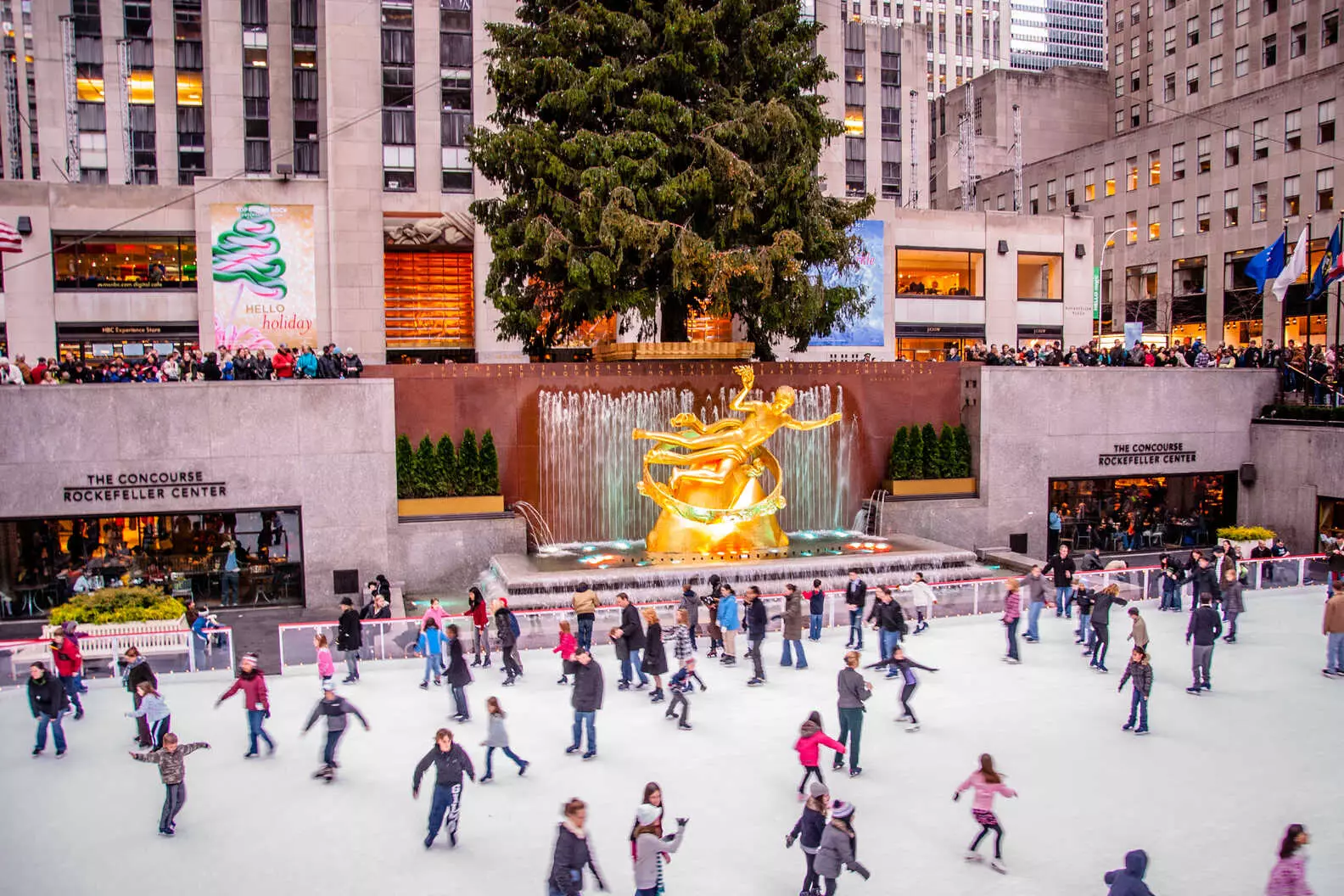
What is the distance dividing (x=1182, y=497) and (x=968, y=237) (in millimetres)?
14693

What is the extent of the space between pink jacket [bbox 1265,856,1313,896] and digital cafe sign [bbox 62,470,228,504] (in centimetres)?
1946

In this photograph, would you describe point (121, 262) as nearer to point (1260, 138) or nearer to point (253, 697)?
point (253, 697)

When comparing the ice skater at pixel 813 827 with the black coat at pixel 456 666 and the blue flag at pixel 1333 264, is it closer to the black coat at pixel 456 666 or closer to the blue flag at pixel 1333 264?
the black coat at pixel 456 666

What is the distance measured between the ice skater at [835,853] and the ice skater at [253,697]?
654 cm

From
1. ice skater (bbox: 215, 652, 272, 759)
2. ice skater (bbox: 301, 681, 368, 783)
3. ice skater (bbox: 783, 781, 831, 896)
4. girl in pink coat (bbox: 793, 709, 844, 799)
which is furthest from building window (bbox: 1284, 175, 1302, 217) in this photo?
ice skater (bbox: 215, 652, 272, 759)

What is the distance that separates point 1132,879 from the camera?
6.69 m

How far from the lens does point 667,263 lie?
24.8 metres

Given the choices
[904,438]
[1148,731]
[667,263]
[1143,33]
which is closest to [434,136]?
[667,263]

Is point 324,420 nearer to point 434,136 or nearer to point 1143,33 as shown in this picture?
Result: point 434,136

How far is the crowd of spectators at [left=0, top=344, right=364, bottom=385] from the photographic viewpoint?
2098 centimetres

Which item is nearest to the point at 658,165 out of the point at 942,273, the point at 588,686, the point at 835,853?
the point at 588,686

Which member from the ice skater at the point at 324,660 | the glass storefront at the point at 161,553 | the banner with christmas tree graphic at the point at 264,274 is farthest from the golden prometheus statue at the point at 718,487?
the banner with christmas tree graphic at the point at 264,274

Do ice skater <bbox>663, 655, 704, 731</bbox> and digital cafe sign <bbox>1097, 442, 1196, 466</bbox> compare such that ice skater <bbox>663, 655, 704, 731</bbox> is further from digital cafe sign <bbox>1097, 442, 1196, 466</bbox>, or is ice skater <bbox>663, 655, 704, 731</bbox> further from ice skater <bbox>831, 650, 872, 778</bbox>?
digital cafe sign <bbox>1097, 442, 1196, 466</bbox>

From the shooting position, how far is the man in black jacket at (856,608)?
1568 cm
